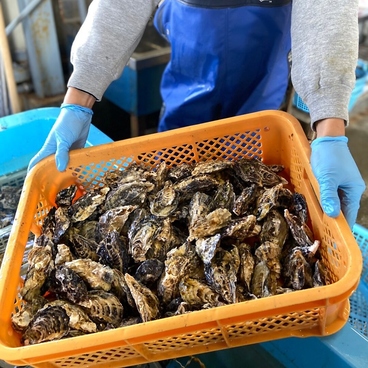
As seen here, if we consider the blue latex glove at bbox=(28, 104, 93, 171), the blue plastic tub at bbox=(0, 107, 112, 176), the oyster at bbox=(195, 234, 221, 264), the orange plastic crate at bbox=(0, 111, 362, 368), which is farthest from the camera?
the blue plastic tub at bbox=(0, 107, 112, 176)

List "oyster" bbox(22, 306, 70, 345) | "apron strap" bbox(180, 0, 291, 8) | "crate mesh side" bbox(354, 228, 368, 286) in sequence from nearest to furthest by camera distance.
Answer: "oyster" bbox(22, 306, 70, 345), "apron strap" bbox(180, 0, 291, 8), "crate mesh side" bbox(354, 228, 368, 286)

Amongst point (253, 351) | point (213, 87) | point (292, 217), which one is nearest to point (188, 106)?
point (213, 87)

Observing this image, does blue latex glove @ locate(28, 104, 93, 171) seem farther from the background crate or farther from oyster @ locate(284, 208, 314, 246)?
the background crate

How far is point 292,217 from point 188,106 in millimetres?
693

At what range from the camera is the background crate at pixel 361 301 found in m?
1.34

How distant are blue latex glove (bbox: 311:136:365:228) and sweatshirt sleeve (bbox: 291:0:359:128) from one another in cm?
6

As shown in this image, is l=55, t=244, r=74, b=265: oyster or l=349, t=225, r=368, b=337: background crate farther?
l=349, t=225, r=368, b=337: background crate

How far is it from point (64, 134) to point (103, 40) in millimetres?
286

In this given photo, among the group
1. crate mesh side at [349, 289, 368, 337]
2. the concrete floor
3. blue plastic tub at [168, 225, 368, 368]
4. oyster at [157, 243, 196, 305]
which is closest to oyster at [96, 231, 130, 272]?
oyster at [157, 243, 196, 305]

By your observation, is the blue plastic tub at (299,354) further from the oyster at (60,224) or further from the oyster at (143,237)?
the oyster at (60,224)

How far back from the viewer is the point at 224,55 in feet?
4.51

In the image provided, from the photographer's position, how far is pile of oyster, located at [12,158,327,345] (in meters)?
0.87

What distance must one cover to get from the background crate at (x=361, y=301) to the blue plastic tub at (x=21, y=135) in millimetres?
1043

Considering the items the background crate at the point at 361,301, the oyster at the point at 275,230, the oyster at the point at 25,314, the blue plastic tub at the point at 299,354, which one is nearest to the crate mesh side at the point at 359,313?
the background crate at the point at 361,301
